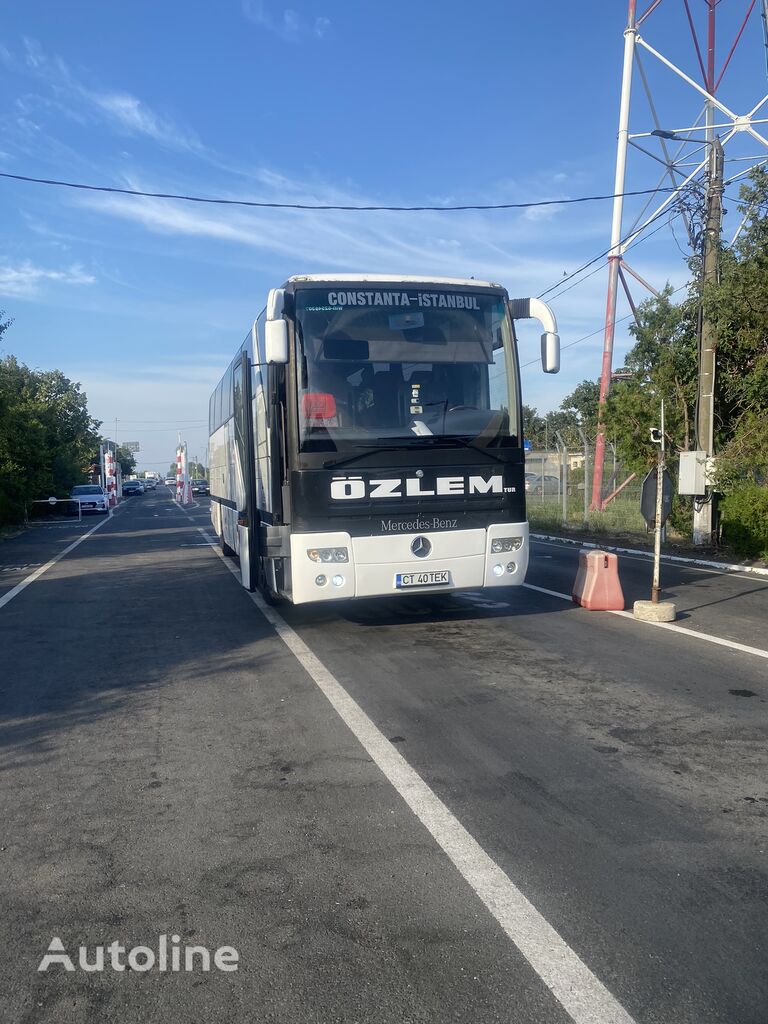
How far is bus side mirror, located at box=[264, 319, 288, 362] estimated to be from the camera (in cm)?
822

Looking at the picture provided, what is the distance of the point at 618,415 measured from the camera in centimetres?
1983

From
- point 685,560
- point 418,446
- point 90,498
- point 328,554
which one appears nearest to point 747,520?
point 685,560

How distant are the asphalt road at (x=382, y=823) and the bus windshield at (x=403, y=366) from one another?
7.45 ft

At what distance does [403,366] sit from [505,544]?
86.7 inches

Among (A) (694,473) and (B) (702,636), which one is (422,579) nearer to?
(B) (702,636)

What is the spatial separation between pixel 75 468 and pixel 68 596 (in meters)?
39.2

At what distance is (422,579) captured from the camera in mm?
8844

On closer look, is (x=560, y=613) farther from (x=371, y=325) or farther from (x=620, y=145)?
(x=620, y=145)

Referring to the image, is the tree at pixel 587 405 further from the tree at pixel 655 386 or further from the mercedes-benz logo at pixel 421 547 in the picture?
the mercedes-benz logo at pixel 421 547

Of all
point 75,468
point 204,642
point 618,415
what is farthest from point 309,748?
point 75,468

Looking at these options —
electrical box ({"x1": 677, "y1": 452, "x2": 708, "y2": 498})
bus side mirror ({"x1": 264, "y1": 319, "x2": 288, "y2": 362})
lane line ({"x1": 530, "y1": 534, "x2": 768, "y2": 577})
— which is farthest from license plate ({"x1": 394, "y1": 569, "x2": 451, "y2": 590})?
electrical box ({"x1": 677, "y1": 452, "x2": 708, "y2": 498})

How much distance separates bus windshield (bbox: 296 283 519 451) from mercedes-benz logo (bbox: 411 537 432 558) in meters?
1.06

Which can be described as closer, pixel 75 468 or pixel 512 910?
pixel 512 910

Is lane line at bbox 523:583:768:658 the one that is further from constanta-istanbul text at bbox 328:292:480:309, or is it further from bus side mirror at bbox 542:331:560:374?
constanta-istanbul text at bbox 328:292:480:309
